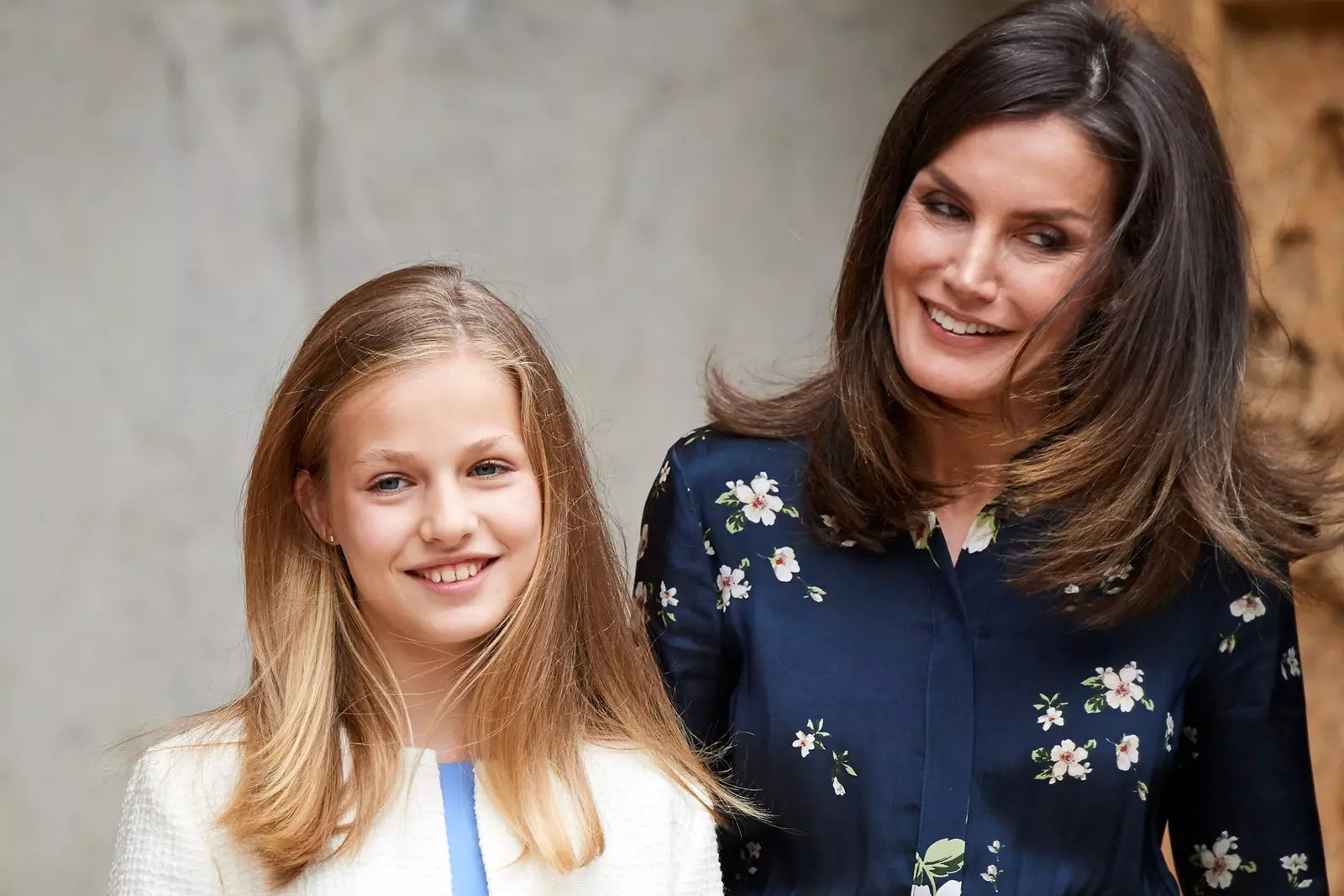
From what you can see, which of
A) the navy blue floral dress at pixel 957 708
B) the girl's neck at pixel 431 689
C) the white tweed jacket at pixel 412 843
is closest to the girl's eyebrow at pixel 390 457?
the girl's neck at pixel 431 689

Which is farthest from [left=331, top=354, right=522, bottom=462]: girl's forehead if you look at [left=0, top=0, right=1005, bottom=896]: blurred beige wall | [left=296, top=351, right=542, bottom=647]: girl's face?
[left=0, top=0, right=1005, bottom=896]: blurred beige wall

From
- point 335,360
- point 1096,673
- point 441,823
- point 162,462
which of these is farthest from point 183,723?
point 162,462

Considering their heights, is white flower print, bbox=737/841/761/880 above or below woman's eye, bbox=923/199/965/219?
below

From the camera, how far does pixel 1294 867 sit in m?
2.16

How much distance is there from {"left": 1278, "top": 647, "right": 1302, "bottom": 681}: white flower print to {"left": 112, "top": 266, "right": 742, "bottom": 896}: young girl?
2.48 ft

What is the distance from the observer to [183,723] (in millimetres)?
1881

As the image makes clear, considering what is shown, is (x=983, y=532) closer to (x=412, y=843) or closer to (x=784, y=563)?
(x=784, y=563)

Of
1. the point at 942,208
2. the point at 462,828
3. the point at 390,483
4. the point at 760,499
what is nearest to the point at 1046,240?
the point at 942,208

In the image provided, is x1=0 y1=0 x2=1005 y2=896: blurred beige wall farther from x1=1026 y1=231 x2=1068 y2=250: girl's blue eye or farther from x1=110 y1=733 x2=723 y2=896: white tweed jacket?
x1=1026 y1=231 x2=1068 y2=250: girl's blue eye

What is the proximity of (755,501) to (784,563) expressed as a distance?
94 millimetres

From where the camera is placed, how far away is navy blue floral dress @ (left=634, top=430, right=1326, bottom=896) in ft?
6.58

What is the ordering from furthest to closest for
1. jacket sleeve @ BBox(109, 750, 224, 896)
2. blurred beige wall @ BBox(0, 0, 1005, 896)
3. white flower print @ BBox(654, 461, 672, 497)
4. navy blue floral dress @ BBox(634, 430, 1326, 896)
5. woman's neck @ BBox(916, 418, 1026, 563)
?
blurred beige wall @ BBox(0, 0, 1005, 896) < white flower print @ BBox(654, 461, 672, 497) < woman's neck @ BBox(916, 418, 1026, 563) < navy blue floral dress @ BBox(634, 430, 1326, 896) < jacket sleeve @ BBox(109, 750, 224, 896)

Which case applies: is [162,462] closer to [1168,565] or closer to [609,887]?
[609,887]

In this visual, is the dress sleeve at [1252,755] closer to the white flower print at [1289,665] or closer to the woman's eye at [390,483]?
the white flower print at [1289,665]
